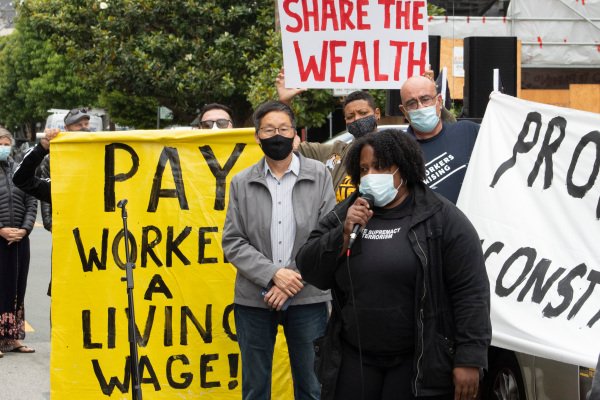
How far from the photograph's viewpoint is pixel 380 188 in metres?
4.12

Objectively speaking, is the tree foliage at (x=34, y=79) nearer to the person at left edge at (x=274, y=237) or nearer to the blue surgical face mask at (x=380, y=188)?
the person at left edge at (x=274, y=237)

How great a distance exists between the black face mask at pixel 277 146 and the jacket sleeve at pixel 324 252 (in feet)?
3.51

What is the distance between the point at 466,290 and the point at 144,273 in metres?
2.55

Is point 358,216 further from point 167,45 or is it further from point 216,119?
point 167,45

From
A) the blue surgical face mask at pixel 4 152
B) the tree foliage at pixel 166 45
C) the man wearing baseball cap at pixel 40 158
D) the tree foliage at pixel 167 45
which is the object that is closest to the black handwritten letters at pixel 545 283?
the man wearing baseball cap at pixel 40 158

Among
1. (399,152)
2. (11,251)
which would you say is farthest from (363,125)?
(11,251)

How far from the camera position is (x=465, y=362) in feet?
13.3

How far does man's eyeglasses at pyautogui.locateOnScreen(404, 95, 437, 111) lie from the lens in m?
5.35

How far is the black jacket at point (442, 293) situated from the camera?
4074 millimetres

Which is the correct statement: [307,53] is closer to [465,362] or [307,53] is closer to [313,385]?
[313,385]

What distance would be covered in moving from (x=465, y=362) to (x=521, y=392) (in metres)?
1.92

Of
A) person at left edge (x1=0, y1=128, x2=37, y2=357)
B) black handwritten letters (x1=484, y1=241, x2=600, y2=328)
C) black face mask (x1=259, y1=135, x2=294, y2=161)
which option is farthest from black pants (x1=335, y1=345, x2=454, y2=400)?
person at left edge (x1=0, y1=128, x2=37, y2=357)

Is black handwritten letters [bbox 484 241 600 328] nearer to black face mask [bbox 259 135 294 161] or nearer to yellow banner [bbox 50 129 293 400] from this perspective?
black face mask [bbox 259 135 294 161]

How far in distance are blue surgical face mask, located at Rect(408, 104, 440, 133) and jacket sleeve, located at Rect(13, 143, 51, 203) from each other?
225cm
